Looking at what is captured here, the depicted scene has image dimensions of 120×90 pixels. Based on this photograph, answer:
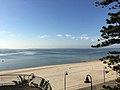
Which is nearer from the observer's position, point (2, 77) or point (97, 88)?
point (2, 77)

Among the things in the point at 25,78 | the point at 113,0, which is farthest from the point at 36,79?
the point at 113,0

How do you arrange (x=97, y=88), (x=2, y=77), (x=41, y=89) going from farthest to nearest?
(x=97, y=88)
(x=2, y=77)
(x=41, y=89)

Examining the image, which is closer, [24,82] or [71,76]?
[24,82]

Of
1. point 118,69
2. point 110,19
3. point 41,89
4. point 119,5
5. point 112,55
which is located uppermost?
point 119,5

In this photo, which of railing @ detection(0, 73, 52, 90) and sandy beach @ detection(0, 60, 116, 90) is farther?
sandy beach @ detection(0, 60, 116, 90)

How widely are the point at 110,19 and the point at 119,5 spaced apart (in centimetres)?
67

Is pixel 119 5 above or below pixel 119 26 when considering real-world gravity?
above

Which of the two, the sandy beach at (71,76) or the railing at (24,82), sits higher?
the railing at (24,82)

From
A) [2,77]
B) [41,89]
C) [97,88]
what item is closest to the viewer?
[41,89]

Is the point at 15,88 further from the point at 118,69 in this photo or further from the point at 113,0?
the point at 113,0

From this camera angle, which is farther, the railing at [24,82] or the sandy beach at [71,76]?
the sandy beach at [71,76]

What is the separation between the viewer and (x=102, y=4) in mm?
8461

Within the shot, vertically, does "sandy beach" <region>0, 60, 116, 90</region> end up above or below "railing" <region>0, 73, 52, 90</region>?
below

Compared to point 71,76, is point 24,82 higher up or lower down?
higher up
